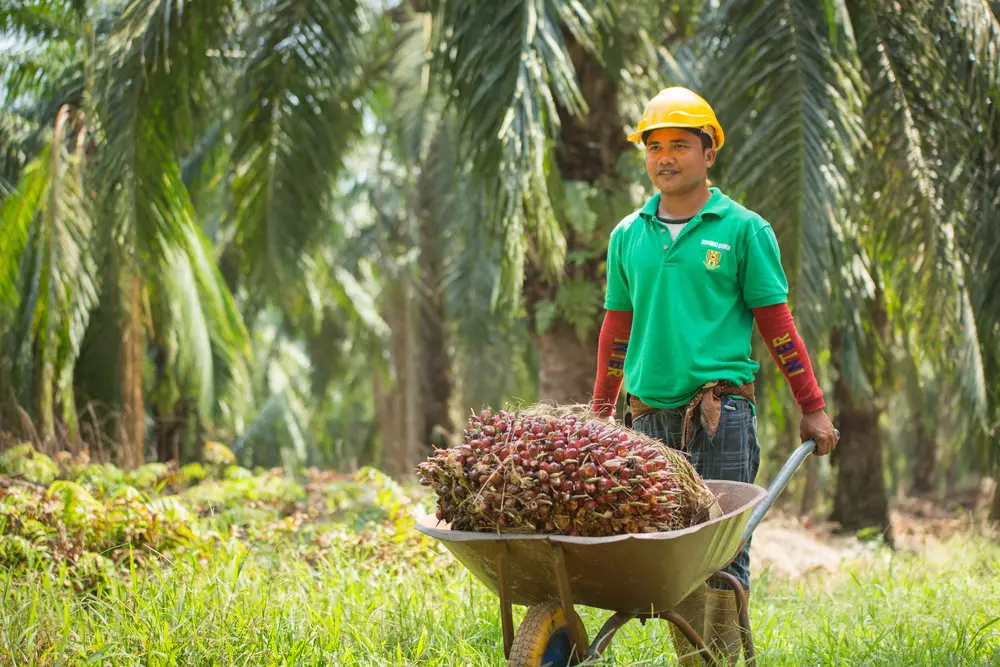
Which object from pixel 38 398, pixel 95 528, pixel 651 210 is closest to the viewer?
pixel 651 210

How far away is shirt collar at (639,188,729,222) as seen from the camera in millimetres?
3445

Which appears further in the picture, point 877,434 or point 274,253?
point 877,434

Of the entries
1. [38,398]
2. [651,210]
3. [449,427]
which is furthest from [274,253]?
[449,427]

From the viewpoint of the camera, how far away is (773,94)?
5.85 meters

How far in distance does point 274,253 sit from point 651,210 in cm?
394

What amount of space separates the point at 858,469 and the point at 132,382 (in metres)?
6.83

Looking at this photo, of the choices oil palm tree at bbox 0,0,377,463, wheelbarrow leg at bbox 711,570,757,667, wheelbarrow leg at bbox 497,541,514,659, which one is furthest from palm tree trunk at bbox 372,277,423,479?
wheelbarrow leg at bbox 497,541,514,659

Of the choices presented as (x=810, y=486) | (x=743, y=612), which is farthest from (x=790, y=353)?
(x=810, y=486)

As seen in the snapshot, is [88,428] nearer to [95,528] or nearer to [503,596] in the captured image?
[95,528]

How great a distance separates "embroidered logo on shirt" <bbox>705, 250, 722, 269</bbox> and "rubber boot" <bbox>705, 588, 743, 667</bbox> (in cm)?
111

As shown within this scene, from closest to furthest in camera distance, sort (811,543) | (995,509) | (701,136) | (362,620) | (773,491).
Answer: (773,491)
(701,136)
(362,620)
(811,543)
(995,509)

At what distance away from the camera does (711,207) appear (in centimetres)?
347

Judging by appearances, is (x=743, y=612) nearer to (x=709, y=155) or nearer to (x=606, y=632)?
(x=606, y=632)

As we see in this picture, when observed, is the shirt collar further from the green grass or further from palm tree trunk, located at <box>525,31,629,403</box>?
palm tree trunk, located at <box>525,31,629,403</box>
